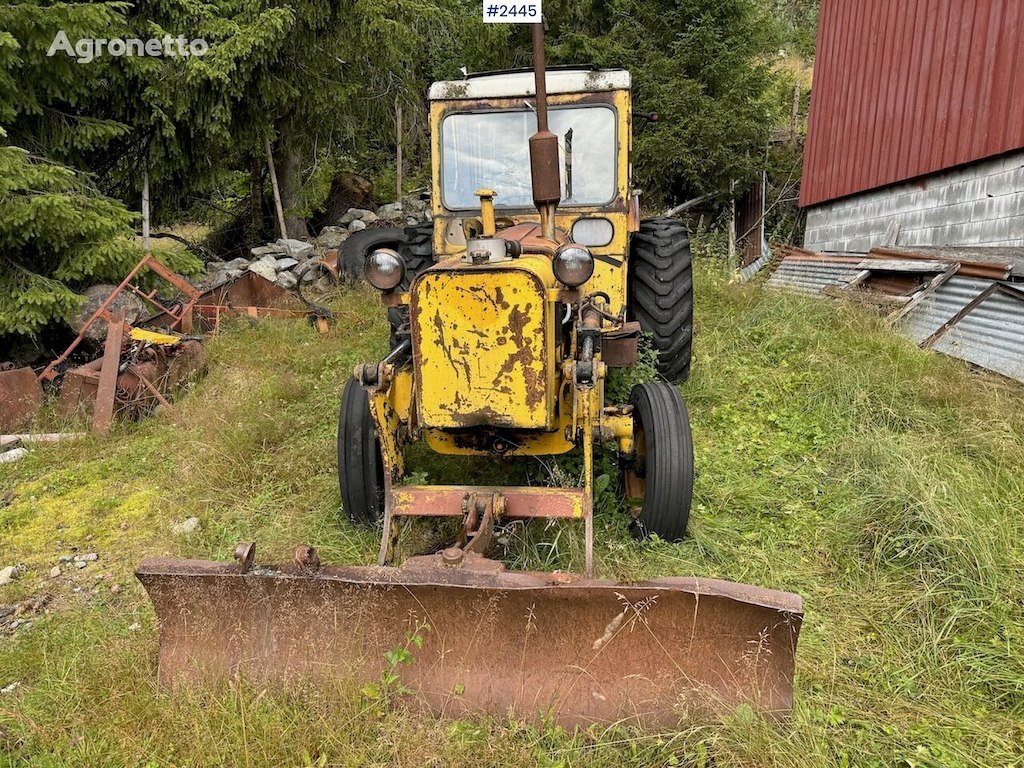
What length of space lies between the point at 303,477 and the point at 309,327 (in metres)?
3.62

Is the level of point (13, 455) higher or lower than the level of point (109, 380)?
lower

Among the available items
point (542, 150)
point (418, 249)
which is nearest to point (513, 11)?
point (542, 150)

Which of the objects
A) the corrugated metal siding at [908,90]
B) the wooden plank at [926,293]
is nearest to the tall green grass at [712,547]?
the wooden plank at [926,293]

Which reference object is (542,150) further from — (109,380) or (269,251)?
(269,251)

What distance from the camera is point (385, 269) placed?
3178 millimetres

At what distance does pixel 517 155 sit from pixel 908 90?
628 cm

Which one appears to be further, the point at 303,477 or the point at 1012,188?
the point at 1012,188

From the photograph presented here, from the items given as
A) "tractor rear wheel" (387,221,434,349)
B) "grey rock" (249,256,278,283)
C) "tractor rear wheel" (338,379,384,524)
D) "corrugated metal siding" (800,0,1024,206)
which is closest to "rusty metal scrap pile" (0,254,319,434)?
"grey rock" (249,256,278,283)

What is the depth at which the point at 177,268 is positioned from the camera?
24.0ft

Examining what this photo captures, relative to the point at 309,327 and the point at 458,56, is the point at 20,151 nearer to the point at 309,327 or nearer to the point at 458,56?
the point at 309,327

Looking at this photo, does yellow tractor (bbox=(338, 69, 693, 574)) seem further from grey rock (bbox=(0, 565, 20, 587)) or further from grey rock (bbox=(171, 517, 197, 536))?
grey rock (bbox=(0, 565, 20, 587))

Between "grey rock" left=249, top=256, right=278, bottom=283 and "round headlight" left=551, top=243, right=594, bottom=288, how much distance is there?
650 cm

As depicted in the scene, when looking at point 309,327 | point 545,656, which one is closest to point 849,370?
point 545,656

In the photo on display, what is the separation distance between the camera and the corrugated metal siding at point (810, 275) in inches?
309
